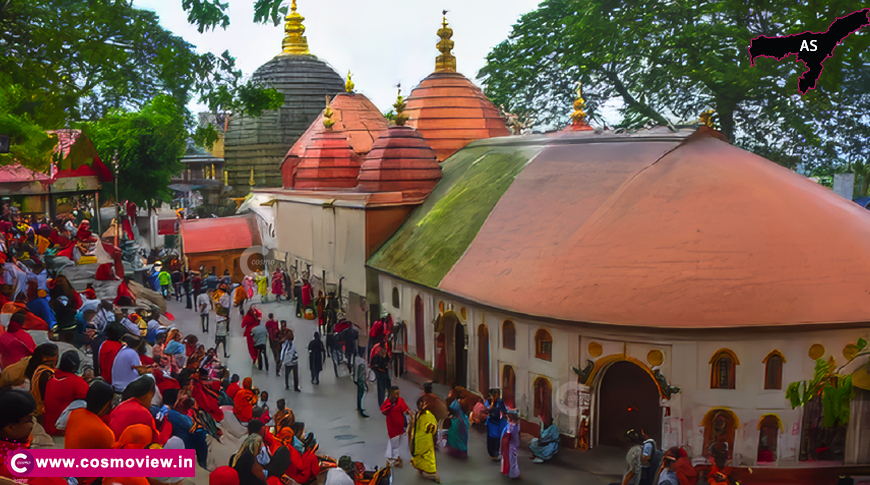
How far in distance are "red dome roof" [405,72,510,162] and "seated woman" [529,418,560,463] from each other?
15.0m

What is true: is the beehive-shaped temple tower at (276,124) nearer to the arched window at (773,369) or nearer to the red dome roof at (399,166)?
the red dome roof at (399,166)

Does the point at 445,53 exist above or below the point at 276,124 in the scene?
above

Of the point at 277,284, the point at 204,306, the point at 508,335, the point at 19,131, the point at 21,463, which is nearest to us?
the point at 21,463

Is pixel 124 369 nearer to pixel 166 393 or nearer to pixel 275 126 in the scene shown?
pixel 166 393

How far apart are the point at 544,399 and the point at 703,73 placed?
61.7ft

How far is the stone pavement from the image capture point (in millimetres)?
11898

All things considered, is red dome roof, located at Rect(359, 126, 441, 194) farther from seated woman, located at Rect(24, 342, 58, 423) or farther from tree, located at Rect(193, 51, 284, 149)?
seated woman, located at Rect(24, 342, 58, 423)

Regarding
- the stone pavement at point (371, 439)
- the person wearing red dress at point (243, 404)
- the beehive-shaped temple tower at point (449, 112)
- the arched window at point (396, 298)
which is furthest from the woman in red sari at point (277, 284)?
the person wearing red dress at point (243, 404)

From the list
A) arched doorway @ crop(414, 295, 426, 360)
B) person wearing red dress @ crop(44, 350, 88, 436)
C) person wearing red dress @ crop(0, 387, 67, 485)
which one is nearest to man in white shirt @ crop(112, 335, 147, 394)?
person wearing red dress @ crop(44, 350, 88, 436)

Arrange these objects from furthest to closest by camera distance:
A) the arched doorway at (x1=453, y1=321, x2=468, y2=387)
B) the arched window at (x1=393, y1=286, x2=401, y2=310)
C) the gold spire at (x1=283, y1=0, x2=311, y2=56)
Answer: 1. the gold spire at (x1=283, y1=0, x2=311, y2=56)
2. the arched window at (x1=393, y1=286, x2=401, y2=310)
3. the arched doorway at (x1=453, y1=321, x2=468, y2=387)

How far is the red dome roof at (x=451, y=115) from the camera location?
26.3 metres

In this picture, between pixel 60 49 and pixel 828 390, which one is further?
pixel 828 390

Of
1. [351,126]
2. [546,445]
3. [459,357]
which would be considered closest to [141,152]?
[351,126]

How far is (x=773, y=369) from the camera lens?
39.0 ft
